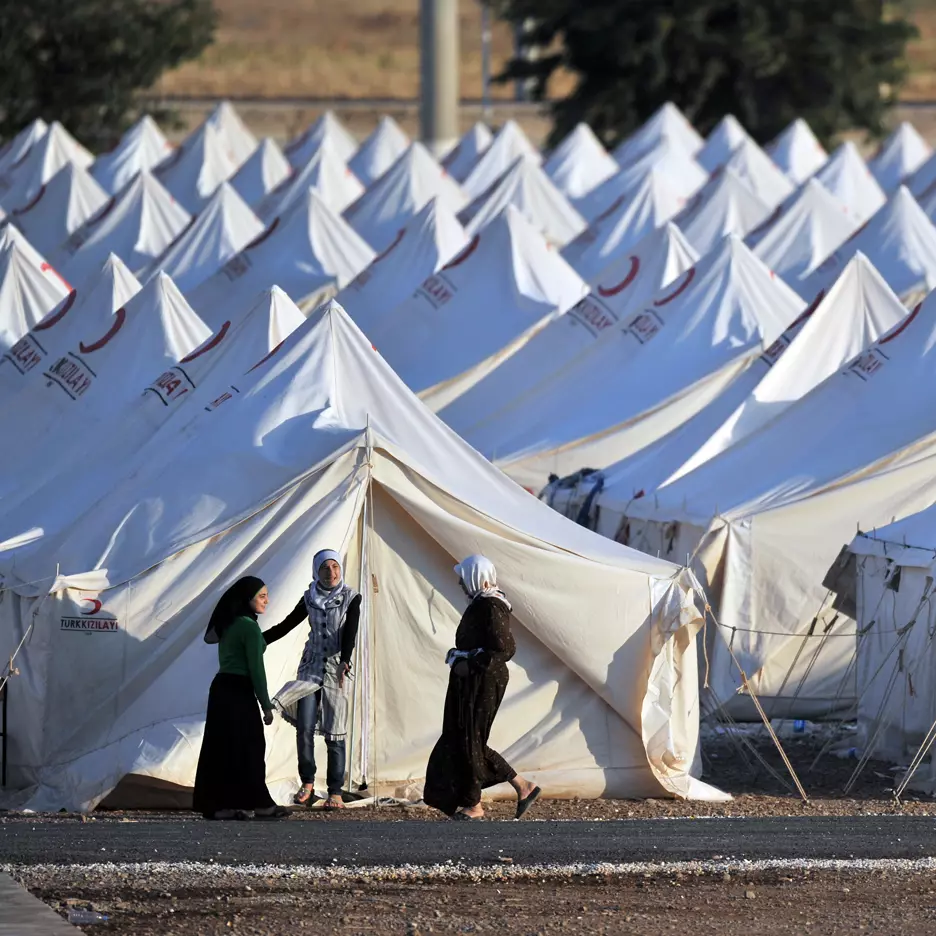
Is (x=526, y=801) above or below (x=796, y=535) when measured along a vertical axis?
below

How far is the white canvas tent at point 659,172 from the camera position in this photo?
39.6m

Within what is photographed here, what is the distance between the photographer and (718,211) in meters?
33.4

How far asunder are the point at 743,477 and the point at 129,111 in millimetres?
39929

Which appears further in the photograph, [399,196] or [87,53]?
[87,53]

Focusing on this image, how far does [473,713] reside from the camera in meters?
12.3

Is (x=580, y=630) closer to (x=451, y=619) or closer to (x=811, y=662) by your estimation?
(x=451, y=619)

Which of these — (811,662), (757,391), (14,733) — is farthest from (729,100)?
(14,733)

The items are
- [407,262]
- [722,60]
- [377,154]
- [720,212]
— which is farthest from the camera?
[722,60]

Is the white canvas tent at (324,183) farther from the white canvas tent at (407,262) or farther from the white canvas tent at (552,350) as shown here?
the white canvas tent at (552,350)

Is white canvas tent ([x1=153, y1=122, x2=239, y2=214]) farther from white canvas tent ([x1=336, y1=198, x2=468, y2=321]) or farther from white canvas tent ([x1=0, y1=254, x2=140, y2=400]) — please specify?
white canvas tent ([x1=0, y1=254, x2=140, y2=400])

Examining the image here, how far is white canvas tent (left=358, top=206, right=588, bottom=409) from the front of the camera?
923 inches

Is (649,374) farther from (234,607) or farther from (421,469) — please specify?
(234,607)

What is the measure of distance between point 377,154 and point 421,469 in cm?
3395

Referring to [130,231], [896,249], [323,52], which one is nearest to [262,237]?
[130,231]
